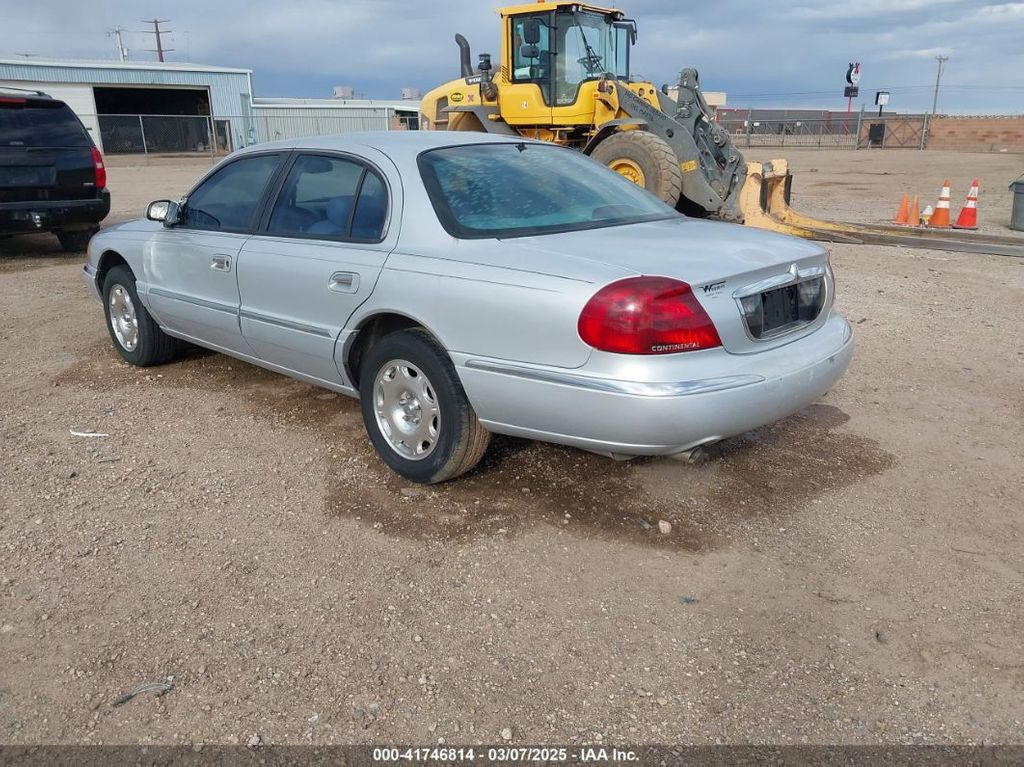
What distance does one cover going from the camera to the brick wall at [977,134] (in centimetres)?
3912

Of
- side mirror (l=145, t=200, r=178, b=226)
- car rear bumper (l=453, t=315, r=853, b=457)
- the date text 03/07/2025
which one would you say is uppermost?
side mirror (l=145, t=200, r=178, b=226)

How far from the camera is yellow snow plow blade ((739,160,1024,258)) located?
33.6ft

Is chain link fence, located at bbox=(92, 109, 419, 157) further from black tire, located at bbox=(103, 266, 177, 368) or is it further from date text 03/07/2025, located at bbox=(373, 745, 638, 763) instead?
date text 03/07/2025, located at bbox=(373, 745, 638, 763)

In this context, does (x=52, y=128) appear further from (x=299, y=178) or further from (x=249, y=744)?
(x=249, y=744)

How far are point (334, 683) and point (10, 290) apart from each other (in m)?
7.86

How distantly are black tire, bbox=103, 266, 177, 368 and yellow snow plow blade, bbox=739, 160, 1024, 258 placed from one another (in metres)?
7.88

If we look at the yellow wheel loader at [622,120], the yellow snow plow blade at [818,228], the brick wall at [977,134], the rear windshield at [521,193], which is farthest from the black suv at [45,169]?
the brick wall at [977,134]

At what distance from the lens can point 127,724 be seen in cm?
238

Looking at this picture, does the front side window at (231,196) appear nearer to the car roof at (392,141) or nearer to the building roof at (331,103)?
the car roof at (392,141)

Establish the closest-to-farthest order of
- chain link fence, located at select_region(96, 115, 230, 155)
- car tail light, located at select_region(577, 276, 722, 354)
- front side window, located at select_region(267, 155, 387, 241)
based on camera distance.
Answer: car tail light, located at select_region(577, 276, 722, 354)
front side window, located at select_region(267, 155, 387, 241)
chain link fence, located at select_region(96, 115, 230, 155)

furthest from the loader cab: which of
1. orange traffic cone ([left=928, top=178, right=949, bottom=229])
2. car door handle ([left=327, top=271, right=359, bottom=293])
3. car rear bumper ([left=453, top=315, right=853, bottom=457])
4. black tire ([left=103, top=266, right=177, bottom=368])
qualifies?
car rear bumper ([left=453, top=315, right=853, bottom=457])

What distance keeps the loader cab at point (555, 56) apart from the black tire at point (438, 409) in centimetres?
847

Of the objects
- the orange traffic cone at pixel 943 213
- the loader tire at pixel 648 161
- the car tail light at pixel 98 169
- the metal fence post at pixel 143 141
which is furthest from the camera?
the metal fence post at pixel 143 141

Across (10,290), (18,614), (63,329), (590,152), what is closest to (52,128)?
(10,290)
